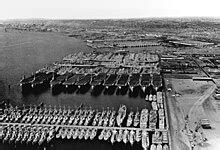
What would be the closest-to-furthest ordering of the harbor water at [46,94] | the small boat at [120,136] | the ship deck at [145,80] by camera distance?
the small boat at [120,136]
the harbor water at [46,94]
the ship deck at [145,80]

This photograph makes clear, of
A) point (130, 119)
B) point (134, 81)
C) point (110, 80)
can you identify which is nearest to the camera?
point (130, 119)

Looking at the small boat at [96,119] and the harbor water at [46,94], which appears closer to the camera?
the harbor water at [46,94]

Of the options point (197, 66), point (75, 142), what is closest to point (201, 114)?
point (75, 142)

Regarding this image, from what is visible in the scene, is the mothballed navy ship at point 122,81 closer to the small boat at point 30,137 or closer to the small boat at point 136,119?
the small boat at point 136,119

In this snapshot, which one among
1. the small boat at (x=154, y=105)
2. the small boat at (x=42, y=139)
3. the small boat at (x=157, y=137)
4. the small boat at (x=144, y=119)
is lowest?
the small boat at (x=42, y=139)

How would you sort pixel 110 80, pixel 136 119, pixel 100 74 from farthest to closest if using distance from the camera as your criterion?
1. pixel 100 74
2. pixel 110 80
3. pixel 136 119

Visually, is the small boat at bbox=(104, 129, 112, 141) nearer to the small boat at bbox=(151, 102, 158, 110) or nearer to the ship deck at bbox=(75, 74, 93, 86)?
the small boat at bbox=(151, 102, 158, 110)

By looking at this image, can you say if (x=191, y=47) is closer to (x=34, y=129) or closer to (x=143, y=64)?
(x=143, y=64)

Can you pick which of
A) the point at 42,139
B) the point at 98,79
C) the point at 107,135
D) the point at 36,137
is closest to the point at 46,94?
the point at 98,79

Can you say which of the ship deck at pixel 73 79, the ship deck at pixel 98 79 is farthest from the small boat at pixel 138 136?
the ship deck at pixel 73 79

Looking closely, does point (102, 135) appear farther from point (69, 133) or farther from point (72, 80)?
point (72, 80)

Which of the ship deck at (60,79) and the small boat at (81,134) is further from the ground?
the ship deck at (60,79)
